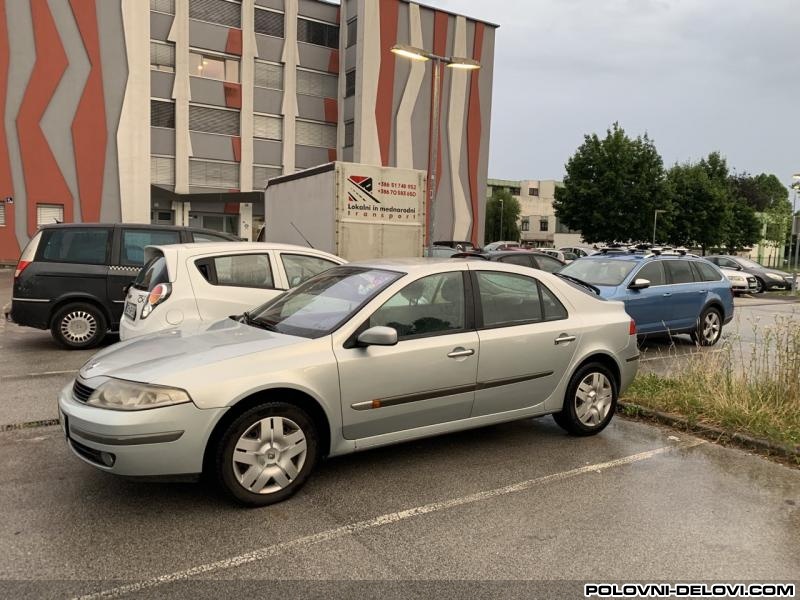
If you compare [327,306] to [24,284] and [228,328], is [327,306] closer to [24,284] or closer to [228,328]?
[228,328]

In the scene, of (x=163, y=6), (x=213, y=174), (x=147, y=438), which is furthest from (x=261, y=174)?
(x=147, y=438)

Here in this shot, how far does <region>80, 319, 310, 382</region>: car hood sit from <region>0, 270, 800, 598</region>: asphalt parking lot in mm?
793

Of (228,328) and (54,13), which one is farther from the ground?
(54,13)

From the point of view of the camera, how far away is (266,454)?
377cm

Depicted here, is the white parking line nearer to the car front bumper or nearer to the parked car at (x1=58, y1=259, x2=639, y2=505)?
the parked car at (x1=58, y1=259, x2=639, y2=505)

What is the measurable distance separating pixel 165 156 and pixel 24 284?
26349 mm

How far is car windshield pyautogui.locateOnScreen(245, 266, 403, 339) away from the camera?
4270mm

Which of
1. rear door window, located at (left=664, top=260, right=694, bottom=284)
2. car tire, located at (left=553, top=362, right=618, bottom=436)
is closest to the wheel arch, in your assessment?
car tire, located at (left=553, top=362, right=618, bottom=436)

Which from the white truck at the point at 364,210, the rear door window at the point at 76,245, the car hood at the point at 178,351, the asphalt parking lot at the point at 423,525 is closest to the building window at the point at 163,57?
the white truck at the point at 364,210

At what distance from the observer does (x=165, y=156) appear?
3312cm

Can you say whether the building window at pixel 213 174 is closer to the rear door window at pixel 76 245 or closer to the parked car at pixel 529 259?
the parked car at pixel 529 259

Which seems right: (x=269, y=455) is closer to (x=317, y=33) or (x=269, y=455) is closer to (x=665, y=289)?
(x=665, y=289)

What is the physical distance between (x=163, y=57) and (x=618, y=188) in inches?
1064

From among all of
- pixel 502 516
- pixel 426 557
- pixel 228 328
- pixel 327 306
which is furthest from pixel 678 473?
pixel 228 328
